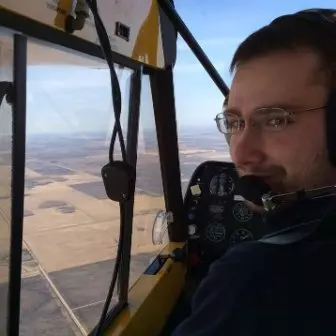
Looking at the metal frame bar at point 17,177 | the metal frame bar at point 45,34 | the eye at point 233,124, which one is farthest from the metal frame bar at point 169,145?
the eye at point 233,124

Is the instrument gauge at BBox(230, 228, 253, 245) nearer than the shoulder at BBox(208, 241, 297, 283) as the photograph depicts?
No

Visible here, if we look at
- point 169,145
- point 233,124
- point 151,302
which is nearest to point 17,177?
point 233,124

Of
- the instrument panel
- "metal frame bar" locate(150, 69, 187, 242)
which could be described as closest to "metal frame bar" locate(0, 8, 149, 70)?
"metal frame bar" locate(150, 69, 187, 242)

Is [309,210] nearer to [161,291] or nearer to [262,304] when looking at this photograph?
[262,304]

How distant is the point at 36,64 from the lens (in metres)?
1.52

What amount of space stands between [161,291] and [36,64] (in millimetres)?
1458

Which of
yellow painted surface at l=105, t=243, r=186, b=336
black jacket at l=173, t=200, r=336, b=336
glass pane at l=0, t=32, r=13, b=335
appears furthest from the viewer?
yellow painted surface at l=105, t=243, r=186, b=336

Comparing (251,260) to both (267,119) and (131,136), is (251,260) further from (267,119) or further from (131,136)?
(131,136)

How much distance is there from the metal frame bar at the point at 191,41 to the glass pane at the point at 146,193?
323mm

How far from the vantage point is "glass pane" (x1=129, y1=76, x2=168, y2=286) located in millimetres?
2580

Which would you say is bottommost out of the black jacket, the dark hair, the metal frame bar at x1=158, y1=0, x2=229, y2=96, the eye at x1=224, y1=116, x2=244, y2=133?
the black jacket

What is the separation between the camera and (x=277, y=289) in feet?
2.18

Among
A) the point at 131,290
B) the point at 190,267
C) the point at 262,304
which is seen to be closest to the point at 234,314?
the point at 262,304

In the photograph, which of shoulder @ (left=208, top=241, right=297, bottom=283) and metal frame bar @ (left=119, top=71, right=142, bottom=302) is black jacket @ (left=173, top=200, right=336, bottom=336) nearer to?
shoulder @ (left=208, top=241, right=297, bottom=283)
